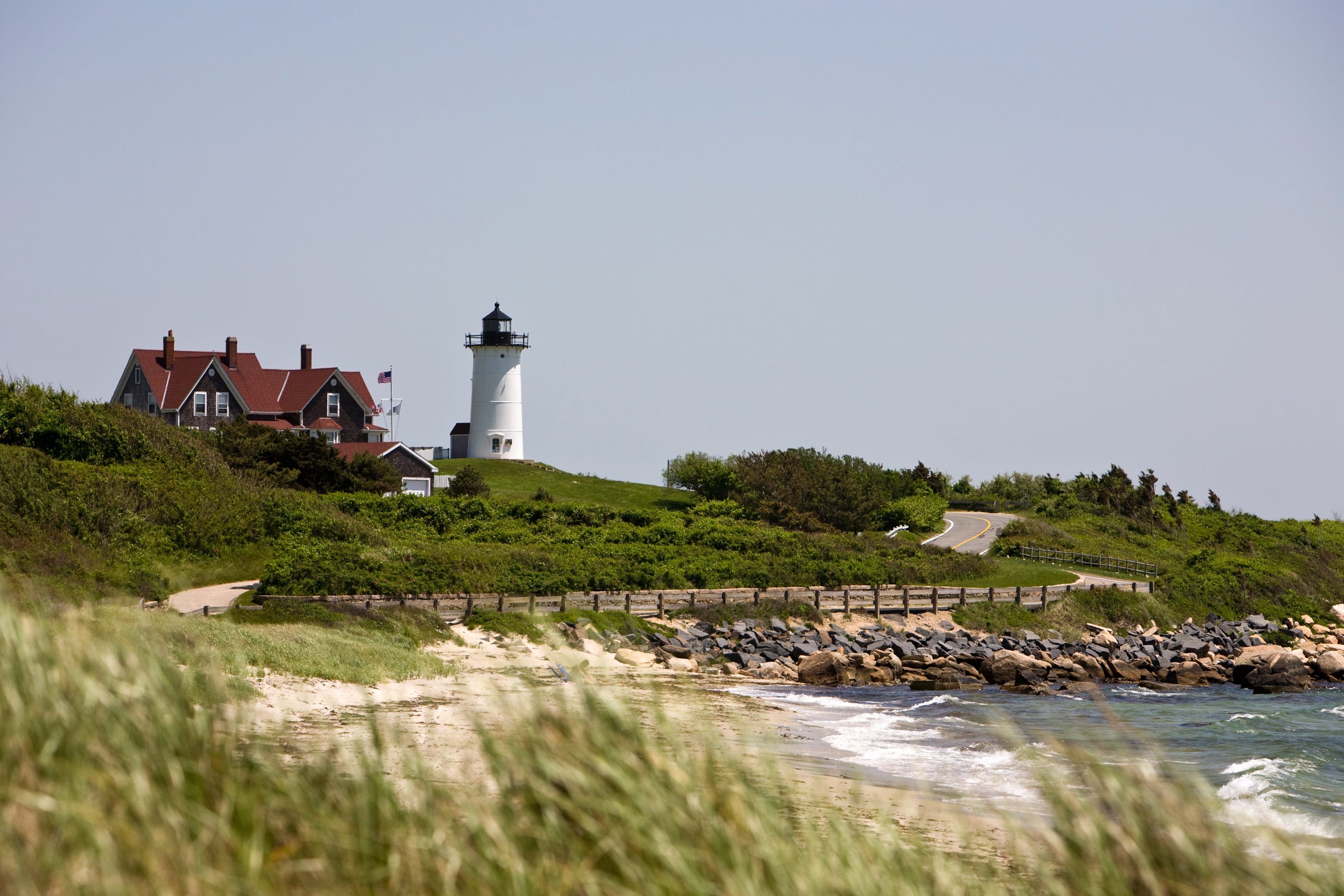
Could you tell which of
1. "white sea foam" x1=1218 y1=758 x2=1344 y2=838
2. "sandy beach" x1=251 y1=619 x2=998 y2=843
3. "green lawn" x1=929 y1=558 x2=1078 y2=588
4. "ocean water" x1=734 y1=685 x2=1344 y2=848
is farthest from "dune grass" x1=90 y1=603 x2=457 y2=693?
"green lawn" x1=929 y1=558 x2=1078 y2=588

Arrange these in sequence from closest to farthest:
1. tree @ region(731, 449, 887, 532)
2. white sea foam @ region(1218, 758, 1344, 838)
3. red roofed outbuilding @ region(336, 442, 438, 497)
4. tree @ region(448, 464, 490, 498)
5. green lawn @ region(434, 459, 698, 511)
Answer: white sea foam @ region(1218, 758, 1344, 838) < tree @ region(731, 449, 887, 532) < tree @ region(448, 464, 490, 498) < red roofed outbuilding @ region(336, 442, 438, 497) < green lawn @ region(434, 459, 698, 511)

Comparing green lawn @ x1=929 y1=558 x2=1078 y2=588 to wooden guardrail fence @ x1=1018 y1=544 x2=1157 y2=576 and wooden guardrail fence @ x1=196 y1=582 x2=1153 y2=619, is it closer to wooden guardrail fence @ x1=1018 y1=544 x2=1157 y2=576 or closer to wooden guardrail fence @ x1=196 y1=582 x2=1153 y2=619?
wooden guardrail fence @ x1=196 y1=582 x2=1153 y2=619

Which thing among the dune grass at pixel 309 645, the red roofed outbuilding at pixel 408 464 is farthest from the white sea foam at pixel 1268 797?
the red roofed outbuilding at pixel 408 464

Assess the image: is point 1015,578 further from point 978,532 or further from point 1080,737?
point 1080,737

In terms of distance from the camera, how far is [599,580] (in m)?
33.1

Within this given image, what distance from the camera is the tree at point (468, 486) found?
55969 millimetres

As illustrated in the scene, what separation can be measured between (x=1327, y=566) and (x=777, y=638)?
36.3 meters

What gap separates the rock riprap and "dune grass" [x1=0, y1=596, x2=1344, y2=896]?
19.4 m

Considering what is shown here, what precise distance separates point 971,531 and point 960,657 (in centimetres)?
3016

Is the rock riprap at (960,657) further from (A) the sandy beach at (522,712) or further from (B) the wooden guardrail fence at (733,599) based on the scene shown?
(A) the sandy beach at (522,712)

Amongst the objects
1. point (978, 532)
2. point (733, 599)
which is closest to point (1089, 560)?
point (978, 532)

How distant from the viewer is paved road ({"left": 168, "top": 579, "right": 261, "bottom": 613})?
26.2 metres

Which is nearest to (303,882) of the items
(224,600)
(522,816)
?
(522,816)

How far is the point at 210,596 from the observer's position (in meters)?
28.1
